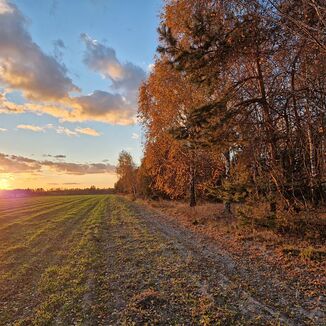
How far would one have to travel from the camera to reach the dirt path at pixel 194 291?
547cm

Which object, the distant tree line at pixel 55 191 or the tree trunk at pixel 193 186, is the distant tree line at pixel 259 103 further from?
the distant tree line at pixel 55 191

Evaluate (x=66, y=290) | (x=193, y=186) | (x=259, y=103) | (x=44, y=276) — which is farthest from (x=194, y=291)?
(x=193, y=186)

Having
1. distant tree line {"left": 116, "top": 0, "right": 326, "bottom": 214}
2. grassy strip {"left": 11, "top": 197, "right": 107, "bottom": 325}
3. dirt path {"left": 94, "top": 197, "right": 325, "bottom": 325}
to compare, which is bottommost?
grassy strip {"left": 11, "top": 197, "right": 107, "bottom": 325}

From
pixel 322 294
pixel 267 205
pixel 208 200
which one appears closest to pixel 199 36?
pixel 267 205

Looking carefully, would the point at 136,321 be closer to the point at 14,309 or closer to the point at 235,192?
the point at 14,309

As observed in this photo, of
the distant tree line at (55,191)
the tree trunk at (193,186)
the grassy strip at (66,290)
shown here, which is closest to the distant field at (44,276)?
the grassy strip at (66,290)

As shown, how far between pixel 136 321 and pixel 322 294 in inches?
149

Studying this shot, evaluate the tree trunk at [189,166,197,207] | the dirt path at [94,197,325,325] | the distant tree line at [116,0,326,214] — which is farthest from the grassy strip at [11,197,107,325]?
the tree trunk at [189,166,197,207]

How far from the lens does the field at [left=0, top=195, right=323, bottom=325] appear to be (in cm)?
561

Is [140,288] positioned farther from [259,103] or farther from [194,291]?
[259,103]

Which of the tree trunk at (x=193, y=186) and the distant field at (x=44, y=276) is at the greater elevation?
the tree trunk at (x=193, y=186)

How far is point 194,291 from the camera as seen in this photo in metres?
6.74

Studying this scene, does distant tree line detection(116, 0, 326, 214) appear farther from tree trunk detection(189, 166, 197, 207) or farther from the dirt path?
tree trunk detection(189, 166, 197, 207)

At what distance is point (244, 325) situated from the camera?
5.11 meters
